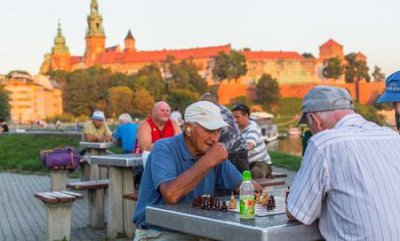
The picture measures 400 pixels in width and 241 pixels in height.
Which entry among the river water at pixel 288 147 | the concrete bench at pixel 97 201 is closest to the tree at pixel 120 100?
the river water at pixel 288 147

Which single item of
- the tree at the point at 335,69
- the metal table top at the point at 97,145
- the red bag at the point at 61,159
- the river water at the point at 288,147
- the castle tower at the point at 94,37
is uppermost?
the castle tower at the point at 94,37

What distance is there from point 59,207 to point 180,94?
240ft

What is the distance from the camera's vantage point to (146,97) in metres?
79.3

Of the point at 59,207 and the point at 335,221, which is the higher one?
the point at 335,221

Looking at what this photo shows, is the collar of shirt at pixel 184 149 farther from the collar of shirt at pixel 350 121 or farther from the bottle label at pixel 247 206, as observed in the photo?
the collar of shirt at pixel 350 121

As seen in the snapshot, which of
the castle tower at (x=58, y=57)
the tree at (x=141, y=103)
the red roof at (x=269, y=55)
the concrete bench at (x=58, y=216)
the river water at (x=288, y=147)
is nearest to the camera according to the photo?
the concrete bench at (x=58, y=216)

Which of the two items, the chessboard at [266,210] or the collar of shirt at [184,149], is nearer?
the chessboard at [266,210]

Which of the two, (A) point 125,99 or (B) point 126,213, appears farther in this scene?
(A) point 125,99

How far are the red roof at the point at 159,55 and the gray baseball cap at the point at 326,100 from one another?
11575 cm

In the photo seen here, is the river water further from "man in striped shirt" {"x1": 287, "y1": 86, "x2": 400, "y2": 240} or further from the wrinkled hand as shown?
"man in striped shirt" {"x1": 287, "y1": 86, "x2": 400, "y2": 240}

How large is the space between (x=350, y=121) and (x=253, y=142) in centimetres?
420

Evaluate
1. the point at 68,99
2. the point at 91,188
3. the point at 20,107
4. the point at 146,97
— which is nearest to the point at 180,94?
the point at 146,97

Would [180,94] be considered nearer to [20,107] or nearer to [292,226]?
[20,107]

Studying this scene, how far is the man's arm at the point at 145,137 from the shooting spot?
622cm
